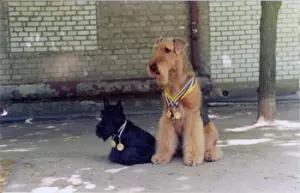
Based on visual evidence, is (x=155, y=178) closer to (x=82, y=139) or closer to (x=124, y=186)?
(x=124, y=186)

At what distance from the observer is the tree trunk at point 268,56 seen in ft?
24.9

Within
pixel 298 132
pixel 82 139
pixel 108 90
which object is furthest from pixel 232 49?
pixel 82 139

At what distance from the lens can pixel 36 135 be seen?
26.4ft

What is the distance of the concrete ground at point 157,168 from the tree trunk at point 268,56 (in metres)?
0.34

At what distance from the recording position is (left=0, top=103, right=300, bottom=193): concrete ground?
454cm

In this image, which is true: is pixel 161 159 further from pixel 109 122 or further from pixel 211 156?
pixel 109 122

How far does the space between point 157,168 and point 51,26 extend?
6237 millimetres

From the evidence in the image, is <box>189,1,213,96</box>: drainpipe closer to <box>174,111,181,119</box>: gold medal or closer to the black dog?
the black dog

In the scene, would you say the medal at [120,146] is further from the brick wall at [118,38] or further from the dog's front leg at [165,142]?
the brick wall at [118,38]

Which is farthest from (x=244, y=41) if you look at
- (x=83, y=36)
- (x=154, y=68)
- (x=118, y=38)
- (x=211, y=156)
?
(x=154, y=68)

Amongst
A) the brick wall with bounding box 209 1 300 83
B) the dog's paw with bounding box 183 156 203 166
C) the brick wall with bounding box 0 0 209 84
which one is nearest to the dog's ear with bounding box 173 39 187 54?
the dog's paw with bounding box 183 156 203 166

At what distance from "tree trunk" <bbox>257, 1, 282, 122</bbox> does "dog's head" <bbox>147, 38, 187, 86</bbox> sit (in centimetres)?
302

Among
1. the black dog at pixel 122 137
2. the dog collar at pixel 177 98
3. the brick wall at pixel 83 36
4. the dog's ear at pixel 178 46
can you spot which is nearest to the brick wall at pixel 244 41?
the brick wall at pixel 83 36

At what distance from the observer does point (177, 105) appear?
5.04 m
